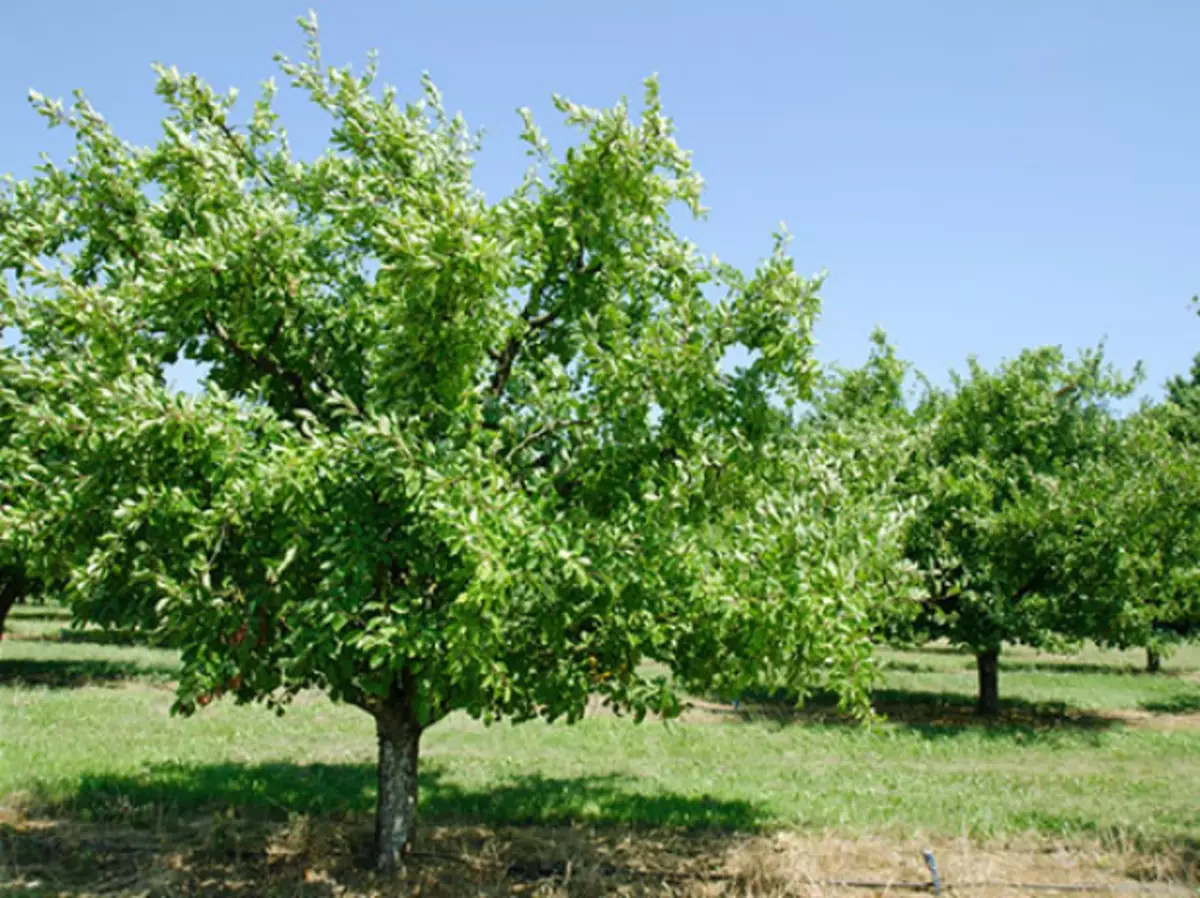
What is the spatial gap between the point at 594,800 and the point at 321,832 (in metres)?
3.73

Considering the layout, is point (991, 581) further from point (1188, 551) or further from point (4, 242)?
point (4, 242)

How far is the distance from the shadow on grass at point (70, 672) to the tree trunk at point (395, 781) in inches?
681

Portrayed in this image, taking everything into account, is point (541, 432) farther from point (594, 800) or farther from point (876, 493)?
point (594, 800)

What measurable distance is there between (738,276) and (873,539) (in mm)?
2468

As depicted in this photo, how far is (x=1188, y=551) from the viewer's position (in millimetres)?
21828

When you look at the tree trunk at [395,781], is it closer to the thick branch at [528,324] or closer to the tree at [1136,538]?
the thick branch at [528,324]

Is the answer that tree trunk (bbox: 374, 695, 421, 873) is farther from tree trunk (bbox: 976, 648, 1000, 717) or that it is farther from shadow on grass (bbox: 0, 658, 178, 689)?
tree trunk (bbox: 976, 648, 1000, 717)

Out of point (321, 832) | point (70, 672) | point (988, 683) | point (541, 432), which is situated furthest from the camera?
point (70, 672)

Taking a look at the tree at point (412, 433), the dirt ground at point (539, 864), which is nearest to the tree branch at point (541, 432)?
the tree at point (412, 433)

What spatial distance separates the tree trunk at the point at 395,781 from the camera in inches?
361

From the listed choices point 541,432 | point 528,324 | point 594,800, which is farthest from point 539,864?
point 528,324

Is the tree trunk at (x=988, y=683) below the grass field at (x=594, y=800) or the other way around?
the other way around

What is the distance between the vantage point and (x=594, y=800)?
12.7 meters

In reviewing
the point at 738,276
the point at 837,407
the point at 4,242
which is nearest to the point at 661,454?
the point at 738,276
